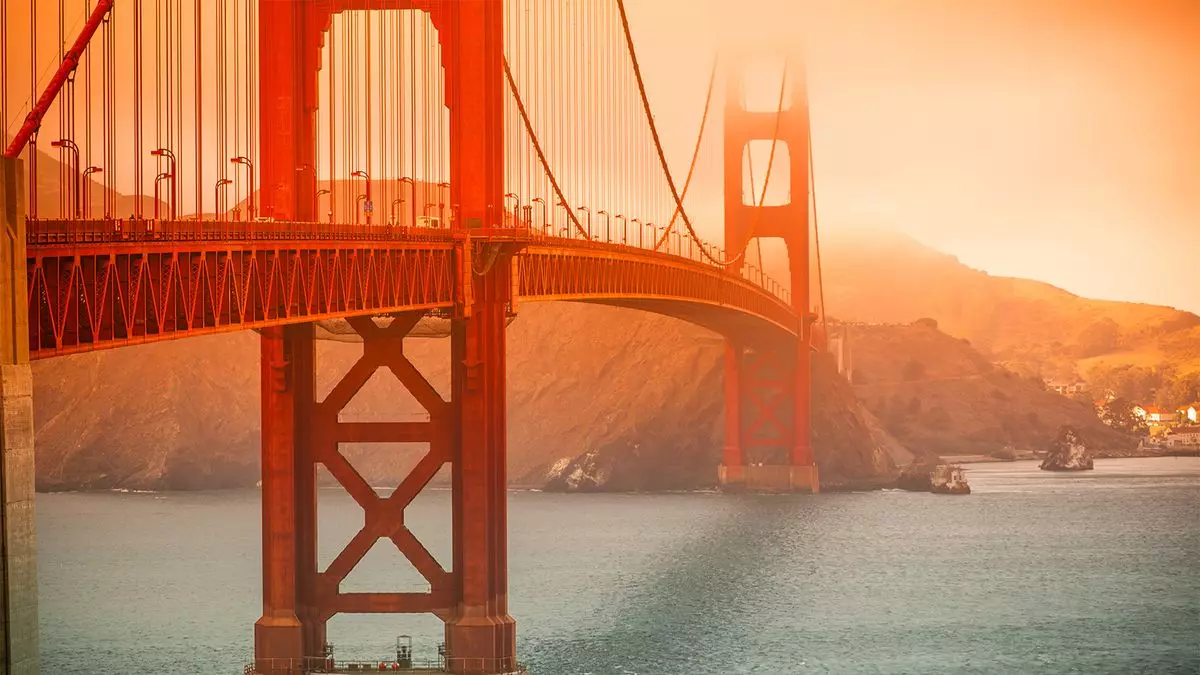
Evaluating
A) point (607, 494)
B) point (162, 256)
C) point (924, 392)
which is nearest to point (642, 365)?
point (607, 494)

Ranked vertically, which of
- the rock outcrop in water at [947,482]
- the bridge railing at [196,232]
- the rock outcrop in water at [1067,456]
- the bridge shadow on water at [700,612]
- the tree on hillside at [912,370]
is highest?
the tree on hillside at [912,370]

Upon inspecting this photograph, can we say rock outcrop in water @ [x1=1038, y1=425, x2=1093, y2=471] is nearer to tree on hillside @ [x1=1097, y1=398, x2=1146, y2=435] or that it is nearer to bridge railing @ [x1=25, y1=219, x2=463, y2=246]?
tree on hillside @ [x1=1097, y1=398, x2=1146, y2=435]

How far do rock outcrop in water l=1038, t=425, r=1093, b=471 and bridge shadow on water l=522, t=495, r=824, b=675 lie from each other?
2143 inches

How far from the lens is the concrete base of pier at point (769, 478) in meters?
106

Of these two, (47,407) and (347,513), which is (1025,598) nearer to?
(347,513)

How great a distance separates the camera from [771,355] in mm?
103688

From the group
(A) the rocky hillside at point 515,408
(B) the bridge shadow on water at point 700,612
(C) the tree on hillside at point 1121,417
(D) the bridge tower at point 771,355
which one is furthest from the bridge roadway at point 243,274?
(C) the tree on hillside at point 1121,417

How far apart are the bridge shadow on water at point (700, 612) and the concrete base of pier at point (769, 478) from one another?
17.6 m

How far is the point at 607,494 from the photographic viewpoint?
374 ft

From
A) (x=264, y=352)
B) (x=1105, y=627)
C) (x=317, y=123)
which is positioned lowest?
(x=1105, y=627)

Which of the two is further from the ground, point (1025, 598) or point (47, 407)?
point (47, 407)

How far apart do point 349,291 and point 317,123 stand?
253 inches

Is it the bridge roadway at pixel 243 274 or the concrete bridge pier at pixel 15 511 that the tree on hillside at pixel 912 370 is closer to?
the bridge roadway at pixel 243 274

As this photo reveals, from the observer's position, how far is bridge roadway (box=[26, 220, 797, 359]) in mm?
23938
